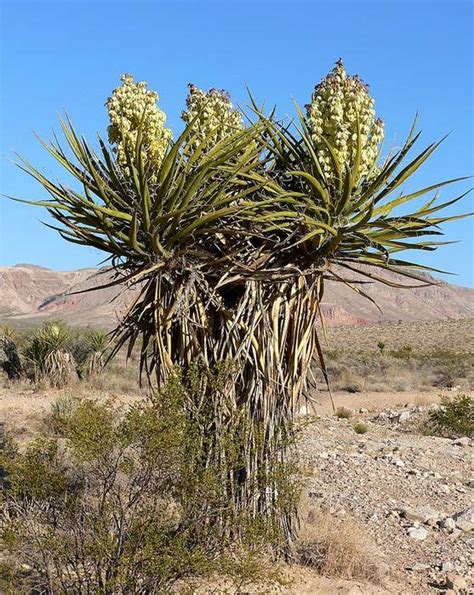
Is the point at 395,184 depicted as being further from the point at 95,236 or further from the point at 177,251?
the point at 95,236

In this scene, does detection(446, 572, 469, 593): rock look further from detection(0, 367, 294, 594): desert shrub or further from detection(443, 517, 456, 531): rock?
detection(0, 367, 294, 594): desert shrub

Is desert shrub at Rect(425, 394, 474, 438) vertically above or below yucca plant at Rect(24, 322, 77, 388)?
below

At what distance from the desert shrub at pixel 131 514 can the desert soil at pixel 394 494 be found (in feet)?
2.44

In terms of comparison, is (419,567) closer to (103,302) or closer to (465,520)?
(465,520)

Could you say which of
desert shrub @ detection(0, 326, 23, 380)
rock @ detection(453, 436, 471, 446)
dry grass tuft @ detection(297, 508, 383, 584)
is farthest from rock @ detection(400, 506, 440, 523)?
desert shrub @ detection(0, 326, 23, 380)

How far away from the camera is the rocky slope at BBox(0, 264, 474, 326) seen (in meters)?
94.4

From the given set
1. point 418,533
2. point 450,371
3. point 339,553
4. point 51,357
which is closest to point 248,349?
point 339,553

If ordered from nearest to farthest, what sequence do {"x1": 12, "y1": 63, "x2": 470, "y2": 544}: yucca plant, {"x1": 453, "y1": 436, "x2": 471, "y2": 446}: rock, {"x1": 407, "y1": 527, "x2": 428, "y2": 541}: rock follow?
{"x1": 12, "y1": 63, "x2": 470, "y2": 544}: yucca plant < {"x1": 407, "y1": 527, "x2": 428, "y2": 541}: rock < {"x1": 453, "y1": 436, "x2": 471, "y2": 446}: rock

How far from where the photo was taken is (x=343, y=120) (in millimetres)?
7121

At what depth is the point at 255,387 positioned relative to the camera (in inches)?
274

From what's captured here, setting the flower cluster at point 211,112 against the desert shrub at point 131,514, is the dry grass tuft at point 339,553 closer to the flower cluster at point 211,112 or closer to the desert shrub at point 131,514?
the desert shrub at point 131,514

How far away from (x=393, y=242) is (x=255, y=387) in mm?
1815

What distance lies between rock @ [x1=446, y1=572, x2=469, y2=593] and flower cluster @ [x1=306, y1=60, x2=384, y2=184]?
3800mm

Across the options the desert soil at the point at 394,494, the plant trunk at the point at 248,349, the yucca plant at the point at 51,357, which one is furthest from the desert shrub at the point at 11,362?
the plant trunk at the point at 248,349
